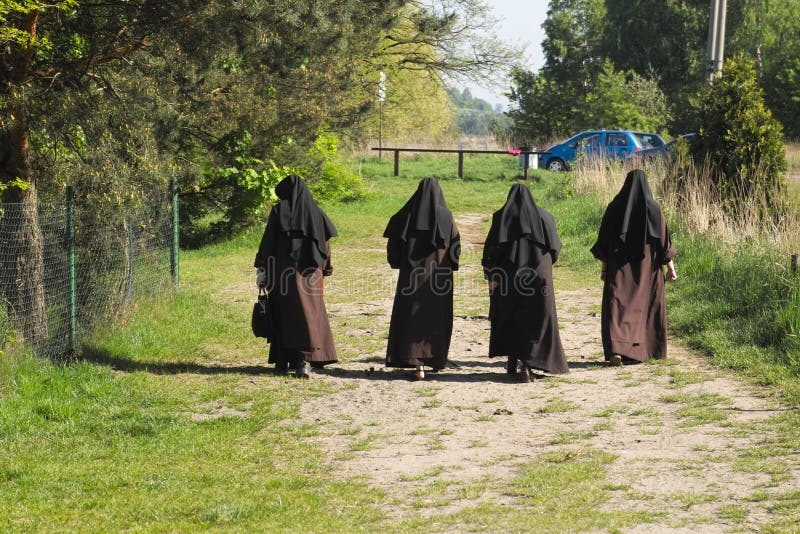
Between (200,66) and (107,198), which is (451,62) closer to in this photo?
(200,66)

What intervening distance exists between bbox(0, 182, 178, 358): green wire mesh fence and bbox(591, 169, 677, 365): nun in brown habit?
512 centimetres

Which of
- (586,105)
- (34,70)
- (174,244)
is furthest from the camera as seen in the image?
(586,105)

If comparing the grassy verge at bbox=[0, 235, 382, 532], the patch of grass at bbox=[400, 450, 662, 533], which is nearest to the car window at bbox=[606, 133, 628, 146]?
the grassy verge at bbox=[0, 235, 382, 532]

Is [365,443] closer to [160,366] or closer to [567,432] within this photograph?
[567,432]

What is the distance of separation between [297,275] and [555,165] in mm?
25034

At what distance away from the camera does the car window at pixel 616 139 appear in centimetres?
3195

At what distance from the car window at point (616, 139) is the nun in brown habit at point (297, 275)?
77.4 ft

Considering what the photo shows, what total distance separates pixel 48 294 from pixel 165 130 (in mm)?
6384

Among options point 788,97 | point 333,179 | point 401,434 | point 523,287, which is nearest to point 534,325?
point 523,287

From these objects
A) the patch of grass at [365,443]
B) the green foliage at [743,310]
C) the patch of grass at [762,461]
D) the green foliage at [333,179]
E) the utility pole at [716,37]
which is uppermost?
the utility pole at [716,37]

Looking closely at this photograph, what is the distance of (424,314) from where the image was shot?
9758mm

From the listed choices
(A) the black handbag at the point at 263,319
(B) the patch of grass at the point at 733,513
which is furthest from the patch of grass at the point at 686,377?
(A) the black handbag at the point at 263,319

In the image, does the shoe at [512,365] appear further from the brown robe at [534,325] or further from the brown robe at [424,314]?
the brown robe at [424,314]

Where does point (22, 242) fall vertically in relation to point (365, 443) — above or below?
above
